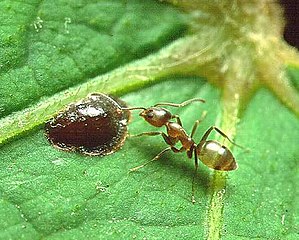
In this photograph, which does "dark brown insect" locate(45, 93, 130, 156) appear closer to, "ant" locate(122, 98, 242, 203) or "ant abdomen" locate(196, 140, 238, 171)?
"ant" locate(122, 98, 242, 203)

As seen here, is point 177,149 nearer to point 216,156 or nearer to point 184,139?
point 184,139

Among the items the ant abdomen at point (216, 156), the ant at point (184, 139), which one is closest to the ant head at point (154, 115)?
the ant at point (184, 139)

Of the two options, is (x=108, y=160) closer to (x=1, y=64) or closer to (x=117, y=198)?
(x=117, y=198)

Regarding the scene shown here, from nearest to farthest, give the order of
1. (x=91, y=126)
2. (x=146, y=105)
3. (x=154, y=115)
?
(x=91, y=126) → (x=154, y=115) → (x=146, y=105)

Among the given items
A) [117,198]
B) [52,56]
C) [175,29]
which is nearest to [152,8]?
[175,29]

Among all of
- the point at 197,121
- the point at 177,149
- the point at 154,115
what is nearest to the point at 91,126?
the point at 154,115

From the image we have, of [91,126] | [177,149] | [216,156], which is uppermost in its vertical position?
[91,126]
